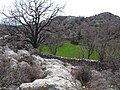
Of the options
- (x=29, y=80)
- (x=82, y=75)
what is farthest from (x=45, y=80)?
(x=82, y=75)

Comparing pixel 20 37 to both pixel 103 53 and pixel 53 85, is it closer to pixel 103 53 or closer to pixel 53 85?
pixel 103 53

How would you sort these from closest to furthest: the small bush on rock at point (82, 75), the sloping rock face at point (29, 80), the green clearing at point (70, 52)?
the sloping rock face at point (29, 80)
the small bush on rock at point (82, 75)
the green clearing at point (70, 52)

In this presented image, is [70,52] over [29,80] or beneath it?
beneath

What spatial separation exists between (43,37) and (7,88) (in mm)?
28747

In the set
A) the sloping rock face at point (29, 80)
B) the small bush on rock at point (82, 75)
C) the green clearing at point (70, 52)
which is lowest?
the green clearing at point (70, 52)

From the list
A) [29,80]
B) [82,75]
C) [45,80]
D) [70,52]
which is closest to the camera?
[45,80]

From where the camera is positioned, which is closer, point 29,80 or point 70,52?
point 29,80

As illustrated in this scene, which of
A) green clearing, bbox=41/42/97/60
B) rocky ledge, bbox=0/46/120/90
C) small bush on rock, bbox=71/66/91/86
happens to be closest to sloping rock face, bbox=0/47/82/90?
rocky ledge, bbox=0/46/120/90

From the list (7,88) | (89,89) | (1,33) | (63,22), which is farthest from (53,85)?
(63,22)

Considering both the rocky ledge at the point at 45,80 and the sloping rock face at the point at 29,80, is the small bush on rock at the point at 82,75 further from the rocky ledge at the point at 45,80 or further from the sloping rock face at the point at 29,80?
the sloping rock face at the point at 29,80

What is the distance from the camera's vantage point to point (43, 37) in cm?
3788

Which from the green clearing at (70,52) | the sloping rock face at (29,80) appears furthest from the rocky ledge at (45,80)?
the green clearing at (70,52)

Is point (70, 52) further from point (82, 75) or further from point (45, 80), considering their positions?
point (45, 80)

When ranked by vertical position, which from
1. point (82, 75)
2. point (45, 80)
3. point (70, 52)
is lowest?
point (70, 52)
